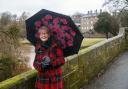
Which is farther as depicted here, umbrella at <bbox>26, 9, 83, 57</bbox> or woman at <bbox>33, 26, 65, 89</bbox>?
umbrella at <bbox>26, 9, 83, 57</bbox>

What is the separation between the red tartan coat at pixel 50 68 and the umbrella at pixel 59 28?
183mm

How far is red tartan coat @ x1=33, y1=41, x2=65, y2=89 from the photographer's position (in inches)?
200

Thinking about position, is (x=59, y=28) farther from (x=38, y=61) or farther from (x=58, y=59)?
(x=38, y=61)

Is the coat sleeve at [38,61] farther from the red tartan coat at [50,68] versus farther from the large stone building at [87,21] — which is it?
the large stone building at [87,21]

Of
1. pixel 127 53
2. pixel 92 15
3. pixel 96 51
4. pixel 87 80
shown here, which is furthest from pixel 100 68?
pixel 92 15

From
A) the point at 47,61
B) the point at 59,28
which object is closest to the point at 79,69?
the point at 59,28

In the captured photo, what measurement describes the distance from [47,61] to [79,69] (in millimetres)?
3776

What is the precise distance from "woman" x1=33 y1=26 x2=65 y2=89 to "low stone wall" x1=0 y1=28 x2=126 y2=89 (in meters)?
0.42

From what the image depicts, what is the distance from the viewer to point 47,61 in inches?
197

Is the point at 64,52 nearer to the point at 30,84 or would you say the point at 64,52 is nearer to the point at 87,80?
the point at 30,84

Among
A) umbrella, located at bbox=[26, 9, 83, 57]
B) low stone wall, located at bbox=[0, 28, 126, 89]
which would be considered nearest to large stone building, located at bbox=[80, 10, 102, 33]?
low stone wall, located at bbox=[0, 28, 126, 89]

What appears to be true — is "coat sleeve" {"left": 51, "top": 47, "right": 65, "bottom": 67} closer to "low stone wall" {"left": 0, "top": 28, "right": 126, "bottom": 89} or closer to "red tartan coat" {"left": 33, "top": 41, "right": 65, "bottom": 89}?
"red tartan coat" {"left": 33, "top": 41, "right": 65, "bottom": 89}

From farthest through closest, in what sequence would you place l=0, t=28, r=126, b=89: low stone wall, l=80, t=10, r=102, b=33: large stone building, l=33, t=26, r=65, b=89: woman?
l=80, t=10, r=102, b=33: large stone building, l=0, t=28, r=126, b=89: low stone wall, l=33, t=26, r=65, b=89: woman

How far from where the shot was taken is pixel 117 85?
9406mm
